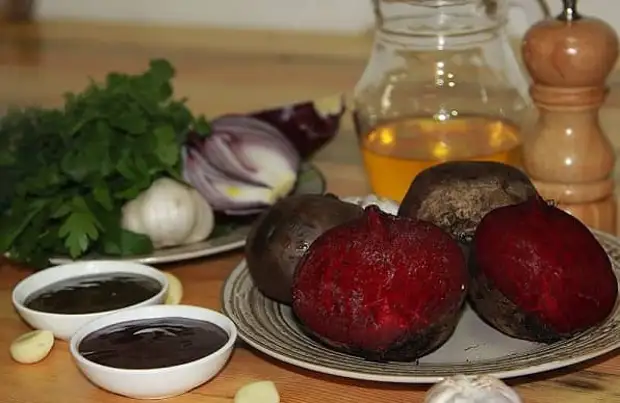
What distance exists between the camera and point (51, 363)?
84 cm

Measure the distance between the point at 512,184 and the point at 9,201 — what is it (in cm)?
48

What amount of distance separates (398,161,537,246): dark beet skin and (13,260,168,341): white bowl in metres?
0.22

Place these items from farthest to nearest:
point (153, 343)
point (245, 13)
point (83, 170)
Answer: point (245, 13), point (83, 170), point (153, 343)

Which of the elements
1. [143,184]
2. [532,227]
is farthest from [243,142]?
[532,227]

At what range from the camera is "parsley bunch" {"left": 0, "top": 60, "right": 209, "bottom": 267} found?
100 cm

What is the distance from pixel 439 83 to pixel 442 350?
1.32ft

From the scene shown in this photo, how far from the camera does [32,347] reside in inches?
33.1

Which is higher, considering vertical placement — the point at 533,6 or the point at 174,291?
the point at 533,6

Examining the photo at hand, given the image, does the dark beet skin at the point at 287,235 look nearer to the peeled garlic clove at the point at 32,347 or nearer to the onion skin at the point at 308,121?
the peeled garlic clove at the point at 32,347

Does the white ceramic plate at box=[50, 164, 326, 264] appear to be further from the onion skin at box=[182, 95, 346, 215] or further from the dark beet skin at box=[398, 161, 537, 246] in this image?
the dark beet skin at box=[398, 161, 537, 246]

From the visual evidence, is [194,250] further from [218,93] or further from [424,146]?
[218,93]

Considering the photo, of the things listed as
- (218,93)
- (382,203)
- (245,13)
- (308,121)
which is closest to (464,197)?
(382,203)

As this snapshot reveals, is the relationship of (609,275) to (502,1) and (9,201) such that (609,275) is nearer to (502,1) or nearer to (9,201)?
(502,1)

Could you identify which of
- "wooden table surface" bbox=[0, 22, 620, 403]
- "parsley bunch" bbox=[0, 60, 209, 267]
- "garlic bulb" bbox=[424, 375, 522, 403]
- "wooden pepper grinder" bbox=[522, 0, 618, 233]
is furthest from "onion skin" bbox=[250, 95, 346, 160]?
"garlic bulb" bbox=[424, 375, 522, 403]
